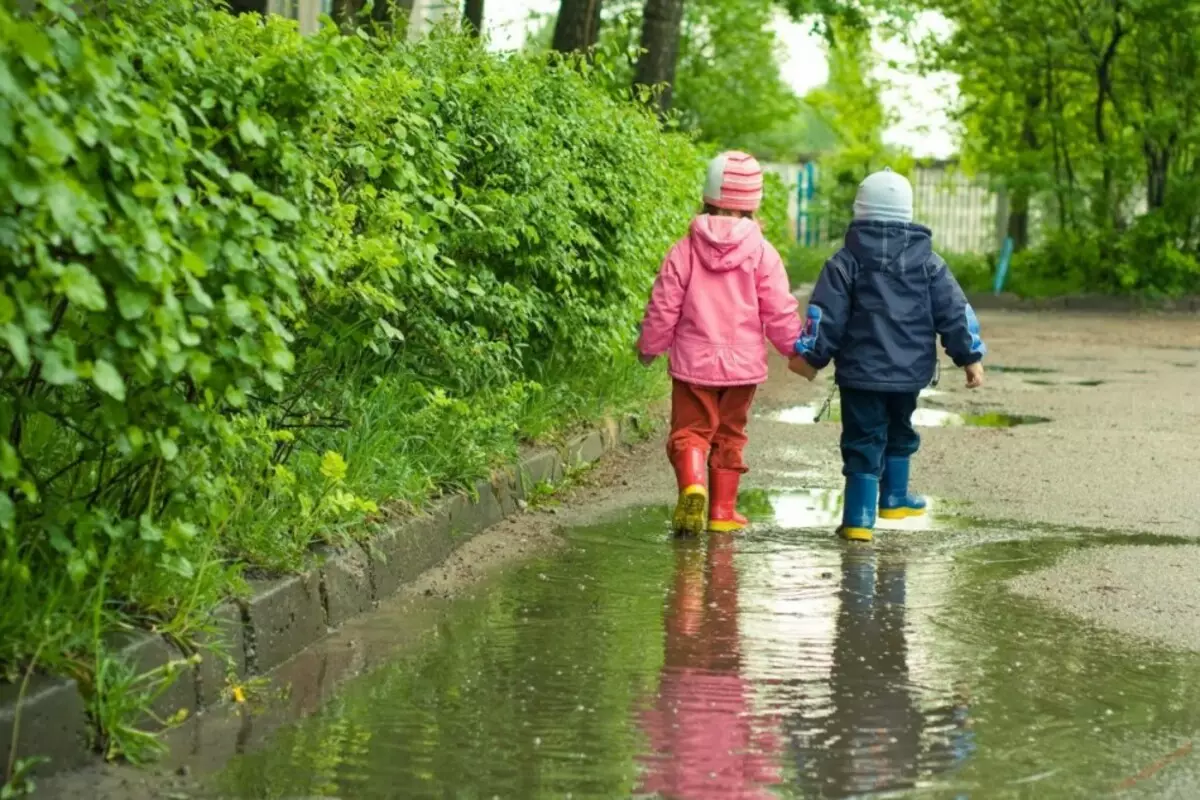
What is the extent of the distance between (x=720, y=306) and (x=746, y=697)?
3.43m

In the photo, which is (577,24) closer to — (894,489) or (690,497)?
(894,489)

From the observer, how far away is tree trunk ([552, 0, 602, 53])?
1680 centimetres

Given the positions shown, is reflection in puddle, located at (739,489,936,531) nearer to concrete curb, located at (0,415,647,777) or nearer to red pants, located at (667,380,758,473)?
red pants, located at (667,380,758,473)

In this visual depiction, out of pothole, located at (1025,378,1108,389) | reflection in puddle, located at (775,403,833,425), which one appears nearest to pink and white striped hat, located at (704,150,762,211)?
reflection in puddle, located at (775,403,833,425)

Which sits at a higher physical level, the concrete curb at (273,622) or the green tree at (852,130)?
the green tree at (852,130)

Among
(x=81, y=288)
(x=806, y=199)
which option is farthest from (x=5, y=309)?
(x=806, y=199)

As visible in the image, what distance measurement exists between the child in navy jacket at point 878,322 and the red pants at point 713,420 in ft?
1.08

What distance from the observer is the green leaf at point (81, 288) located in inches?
153

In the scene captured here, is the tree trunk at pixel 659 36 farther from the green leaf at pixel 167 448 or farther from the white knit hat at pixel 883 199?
the green leaf at pixel 167 448

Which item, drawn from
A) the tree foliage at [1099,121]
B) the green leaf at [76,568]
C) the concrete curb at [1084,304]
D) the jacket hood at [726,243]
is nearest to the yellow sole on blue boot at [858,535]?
the jacket hood at [726,243]

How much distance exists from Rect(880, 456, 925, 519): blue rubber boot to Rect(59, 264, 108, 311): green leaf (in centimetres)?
532

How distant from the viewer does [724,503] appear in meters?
8.62

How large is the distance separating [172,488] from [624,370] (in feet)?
21.9

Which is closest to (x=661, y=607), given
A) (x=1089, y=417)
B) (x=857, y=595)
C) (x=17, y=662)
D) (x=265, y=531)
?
(x=857, y=595)
